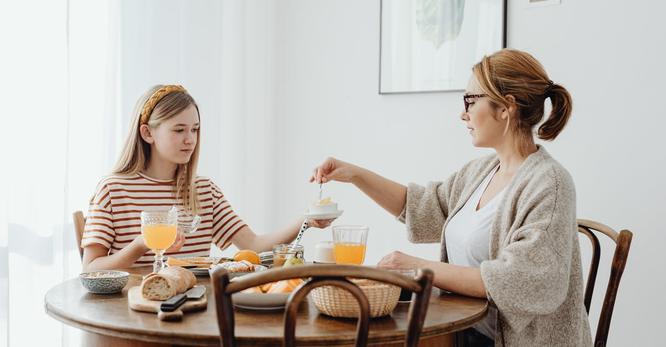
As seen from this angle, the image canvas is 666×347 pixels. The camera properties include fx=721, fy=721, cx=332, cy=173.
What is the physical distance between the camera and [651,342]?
8.42ft

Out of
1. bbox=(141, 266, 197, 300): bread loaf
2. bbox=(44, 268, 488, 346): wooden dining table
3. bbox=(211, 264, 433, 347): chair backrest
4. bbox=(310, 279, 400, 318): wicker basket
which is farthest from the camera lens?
bbox=(141, 266, 197, 300): bread loaf

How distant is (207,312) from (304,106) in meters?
2.29

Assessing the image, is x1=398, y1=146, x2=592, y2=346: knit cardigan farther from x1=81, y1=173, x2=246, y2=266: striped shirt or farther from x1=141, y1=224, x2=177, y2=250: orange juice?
x1=81, y1=173, x2=246, y2=266: striped shirt

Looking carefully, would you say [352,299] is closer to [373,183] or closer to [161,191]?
[373,183]

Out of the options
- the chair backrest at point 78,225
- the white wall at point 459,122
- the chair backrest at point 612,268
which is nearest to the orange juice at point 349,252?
the chair backrest at point 612,268

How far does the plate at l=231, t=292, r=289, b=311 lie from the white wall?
159cm

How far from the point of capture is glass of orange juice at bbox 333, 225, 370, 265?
187cm

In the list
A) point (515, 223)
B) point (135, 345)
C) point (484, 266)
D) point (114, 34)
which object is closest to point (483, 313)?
point (484, 266)

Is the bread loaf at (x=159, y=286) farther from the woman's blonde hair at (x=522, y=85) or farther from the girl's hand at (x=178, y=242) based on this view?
the woman's blonde hair at (x=522, y=85)

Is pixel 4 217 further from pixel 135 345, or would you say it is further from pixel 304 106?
pixel 304 106

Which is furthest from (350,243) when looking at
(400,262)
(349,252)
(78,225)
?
(78,225)

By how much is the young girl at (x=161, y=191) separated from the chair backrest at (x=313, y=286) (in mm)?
909

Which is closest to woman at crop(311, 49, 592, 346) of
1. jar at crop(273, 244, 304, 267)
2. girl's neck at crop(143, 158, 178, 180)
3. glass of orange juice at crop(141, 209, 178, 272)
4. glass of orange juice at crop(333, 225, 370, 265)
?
glass of orange juice at crop(333, 225, 370, 265)

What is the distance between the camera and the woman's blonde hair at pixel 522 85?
6.35ft
